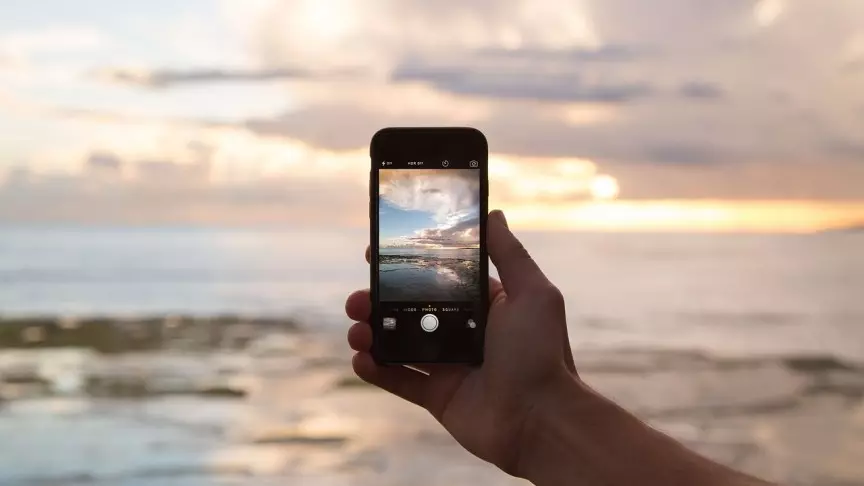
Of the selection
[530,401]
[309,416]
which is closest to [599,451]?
[530,401]

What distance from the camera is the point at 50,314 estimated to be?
412cm

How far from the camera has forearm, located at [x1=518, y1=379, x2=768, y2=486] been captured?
87 cm

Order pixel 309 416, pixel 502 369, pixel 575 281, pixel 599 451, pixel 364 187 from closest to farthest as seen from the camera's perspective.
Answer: pixel 599 451
pixel 502 369
pixel 364 187
pixel 309 416
pixel 575 281

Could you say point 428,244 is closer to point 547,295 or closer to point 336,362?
point 547,295

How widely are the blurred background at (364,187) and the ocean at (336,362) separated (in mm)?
16

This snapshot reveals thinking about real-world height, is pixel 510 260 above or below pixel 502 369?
above

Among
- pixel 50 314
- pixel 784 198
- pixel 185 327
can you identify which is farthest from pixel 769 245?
pixel 50 314

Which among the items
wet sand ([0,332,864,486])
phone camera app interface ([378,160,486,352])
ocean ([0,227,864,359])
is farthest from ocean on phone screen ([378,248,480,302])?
ocean ([0,227,864,359])

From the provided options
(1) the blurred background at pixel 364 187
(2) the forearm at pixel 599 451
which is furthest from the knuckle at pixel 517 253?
(1) the blurred background at pixel 364 187

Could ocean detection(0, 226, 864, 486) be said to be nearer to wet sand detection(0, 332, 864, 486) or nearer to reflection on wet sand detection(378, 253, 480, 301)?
wet sand detection(0, 332, 864, 486)

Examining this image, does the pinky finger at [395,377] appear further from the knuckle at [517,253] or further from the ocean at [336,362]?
the ocean at [336,362]

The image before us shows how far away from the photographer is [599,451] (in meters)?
0.94

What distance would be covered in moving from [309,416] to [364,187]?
115cm

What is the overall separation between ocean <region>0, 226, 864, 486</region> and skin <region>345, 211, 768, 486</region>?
5.13ft
